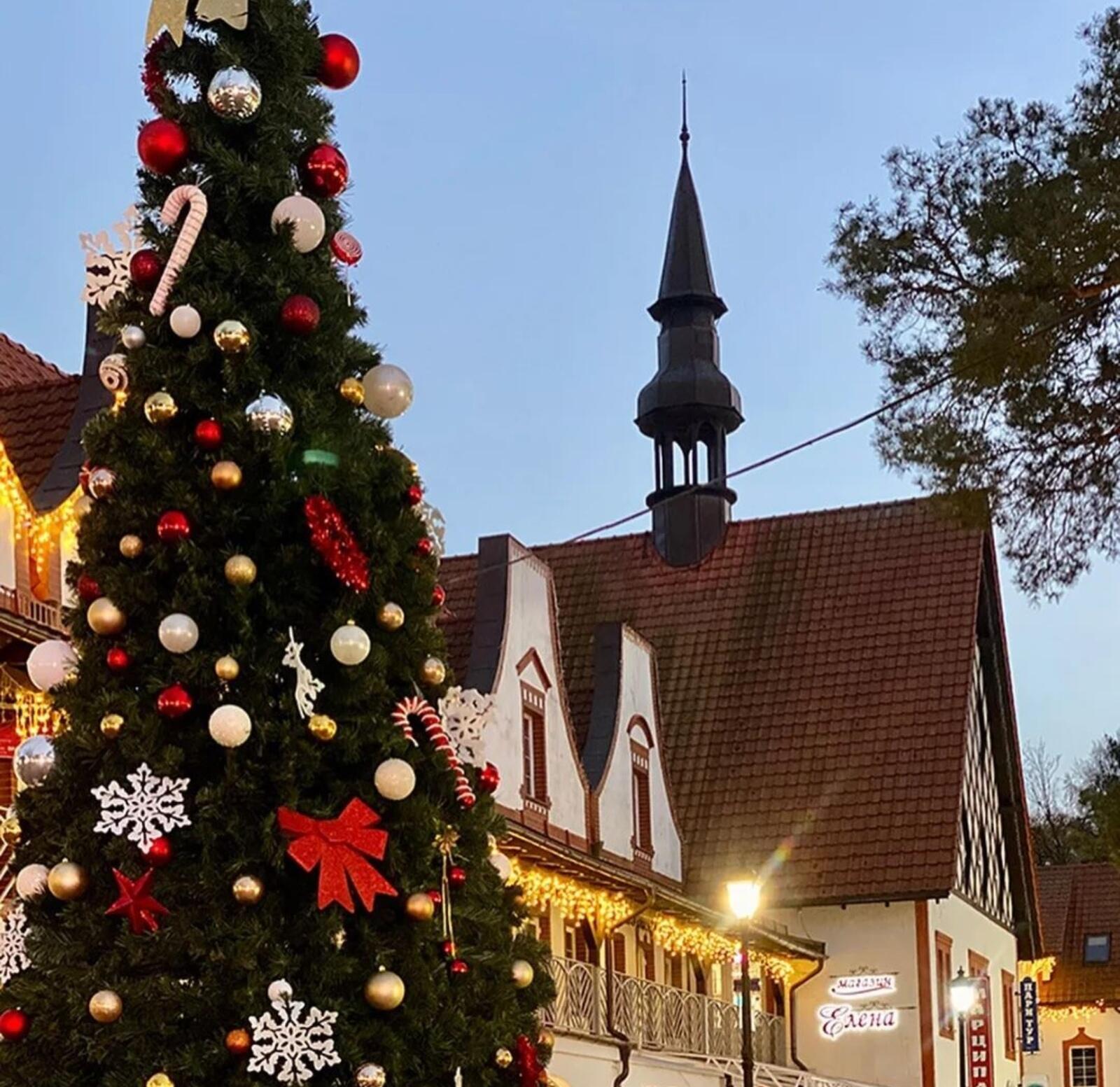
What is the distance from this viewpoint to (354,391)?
9180 mm

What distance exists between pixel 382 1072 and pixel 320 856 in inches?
32.5

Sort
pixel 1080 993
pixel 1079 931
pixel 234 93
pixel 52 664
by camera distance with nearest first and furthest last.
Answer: pixel 52 664
pixel 234 93
pixel 1080 993
pixel 1079 931

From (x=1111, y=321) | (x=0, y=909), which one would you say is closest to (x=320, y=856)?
(x=0, y=909)

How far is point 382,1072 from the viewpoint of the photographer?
8422 mm

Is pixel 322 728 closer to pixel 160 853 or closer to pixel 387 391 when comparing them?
pixel 160 853

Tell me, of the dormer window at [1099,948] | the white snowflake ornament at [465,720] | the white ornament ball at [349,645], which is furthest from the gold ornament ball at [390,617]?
the dormer window at [1099,948]

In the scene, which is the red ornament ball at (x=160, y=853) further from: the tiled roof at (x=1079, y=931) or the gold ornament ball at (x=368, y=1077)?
the tiled roof at (x=1079, y=931)

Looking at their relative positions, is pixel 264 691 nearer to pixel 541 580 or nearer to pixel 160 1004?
pixel 160 1004

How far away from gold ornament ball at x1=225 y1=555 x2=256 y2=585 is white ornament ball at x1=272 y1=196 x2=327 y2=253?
4.49 feet

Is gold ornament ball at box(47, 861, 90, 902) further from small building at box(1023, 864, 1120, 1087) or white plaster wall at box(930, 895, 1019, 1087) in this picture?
small building at box(1023, 864, 1120, 1087)

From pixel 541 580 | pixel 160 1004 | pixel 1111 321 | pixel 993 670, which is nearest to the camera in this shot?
pixel 160 1004

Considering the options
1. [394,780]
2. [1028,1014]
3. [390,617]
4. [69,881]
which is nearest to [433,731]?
[394,780]

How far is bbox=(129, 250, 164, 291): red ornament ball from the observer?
920 cm

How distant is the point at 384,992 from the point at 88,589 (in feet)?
6.39
